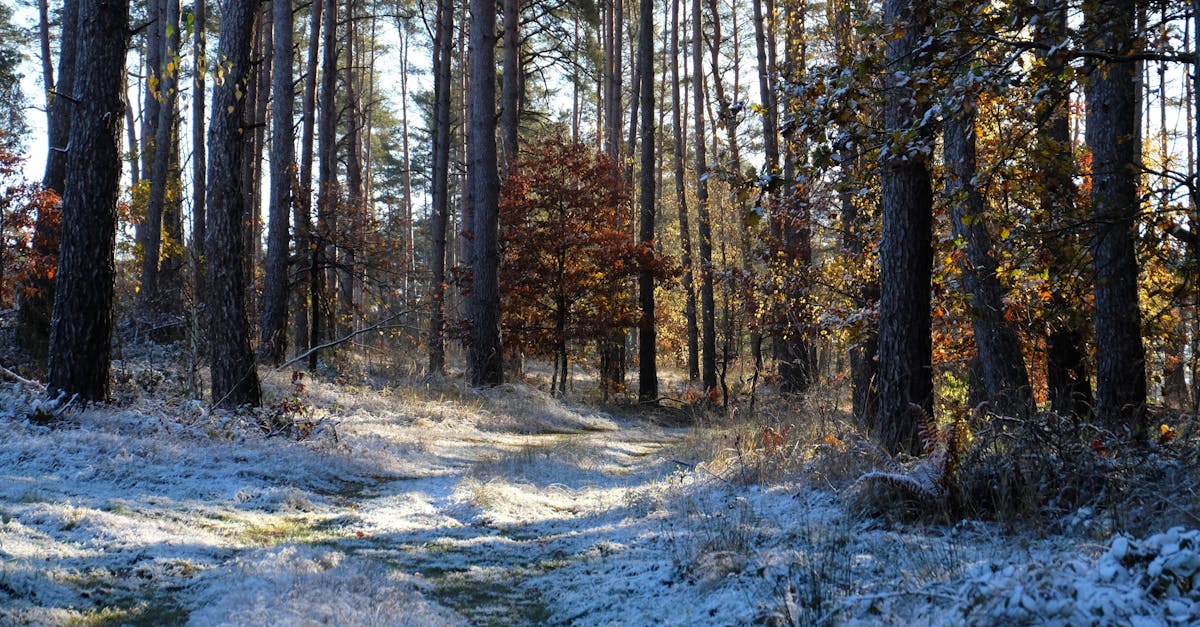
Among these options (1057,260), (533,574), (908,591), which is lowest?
(533,574)

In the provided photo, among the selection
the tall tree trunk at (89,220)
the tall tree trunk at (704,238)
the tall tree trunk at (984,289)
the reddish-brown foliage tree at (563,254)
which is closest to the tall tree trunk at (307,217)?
the reddish-brown foliage tree at (563,254)

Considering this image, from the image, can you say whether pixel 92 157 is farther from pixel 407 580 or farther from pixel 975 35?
pixel 975 35

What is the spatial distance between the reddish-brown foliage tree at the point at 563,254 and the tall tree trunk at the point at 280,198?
180 inches

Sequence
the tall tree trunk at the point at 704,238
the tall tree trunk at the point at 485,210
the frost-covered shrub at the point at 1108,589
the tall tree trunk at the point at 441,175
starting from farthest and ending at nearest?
the tall tree trunk at the point at 704,238, the tall tree trunk at the point at 441,175, the tall tree trunk at the point at 485,210, the frost-covered shrub at the point at 1108,589

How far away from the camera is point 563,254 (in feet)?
57.5

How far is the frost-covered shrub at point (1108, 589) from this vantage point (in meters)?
2.33

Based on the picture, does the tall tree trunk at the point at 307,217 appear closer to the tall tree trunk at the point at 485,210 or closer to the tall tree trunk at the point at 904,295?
the tall tree trunk at the point at 485,210

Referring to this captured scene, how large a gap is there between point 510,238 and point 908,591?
49.6 ft

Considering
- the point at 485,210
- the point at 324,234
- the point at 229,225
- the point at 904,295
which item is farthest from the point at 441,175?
the point at 904,295

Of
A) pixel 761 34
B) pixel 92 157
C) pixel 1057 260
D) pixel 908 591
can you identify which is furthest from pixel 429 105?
pixel 908 591

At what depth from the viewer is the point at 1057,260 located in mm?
7199

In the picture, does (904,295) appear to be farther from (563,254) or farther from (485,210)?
(563,254)

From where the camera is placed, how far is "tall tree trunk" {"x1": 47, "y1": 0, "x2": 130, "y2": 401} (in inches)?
290

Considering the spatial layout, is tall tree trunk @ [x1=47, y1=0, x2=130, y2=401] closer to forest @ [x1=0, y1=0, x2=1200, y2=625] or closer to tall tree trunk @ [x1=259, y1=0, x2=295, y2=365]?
forest @ [x1=0, y1=0, x2=1200, y2=625]
